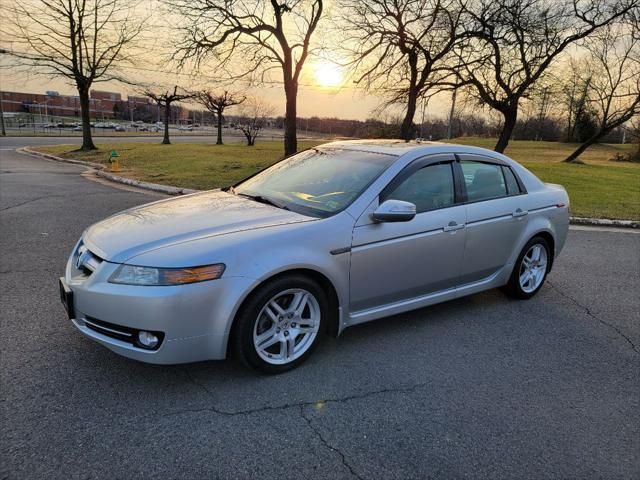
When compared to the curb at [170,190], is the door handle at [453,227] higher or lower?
higher

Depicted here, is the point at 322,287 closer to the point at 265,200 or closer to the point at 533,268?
the point at 265,200

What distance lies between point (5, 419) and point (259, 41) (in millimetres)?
19352

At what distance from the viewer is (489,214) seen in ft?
14.4

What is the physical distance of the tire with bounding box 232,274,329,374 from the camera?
3088 millimetres

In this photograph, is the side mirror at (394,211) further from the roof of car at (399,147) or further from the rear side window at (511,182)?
the rear side window at (511,182)

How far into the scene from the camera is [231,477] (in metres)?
2.36

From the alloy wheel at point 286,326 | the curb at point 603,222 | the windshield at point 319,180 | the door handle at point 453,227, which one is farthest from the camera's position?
the curb at point 603,222

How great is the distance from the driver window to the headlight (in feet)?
5.03

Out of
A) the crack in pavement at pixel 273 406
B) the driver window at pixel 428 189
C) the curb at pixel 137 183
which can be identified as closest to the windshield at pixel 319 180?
the driver window at pixel 428 189

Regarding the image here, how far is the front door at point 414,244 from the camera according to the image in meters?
3.59

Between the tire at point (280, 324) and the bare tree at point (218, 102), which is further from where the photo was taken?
the bare tree at point (218, 102)

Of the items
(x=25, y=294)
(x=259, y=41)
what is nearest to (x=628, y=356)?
(x=25, y=294)

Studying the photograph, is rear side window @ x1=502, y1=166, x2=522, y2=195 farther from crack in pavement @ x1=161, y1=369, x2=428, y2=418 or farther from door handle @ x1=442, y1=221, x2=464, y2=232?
crack in pavement @ x1=161, y1=369, x2=428, y2=418

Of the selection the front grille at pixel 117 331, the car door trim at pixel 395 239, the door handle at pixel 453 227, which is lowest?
the front grille at pixel 117 331
